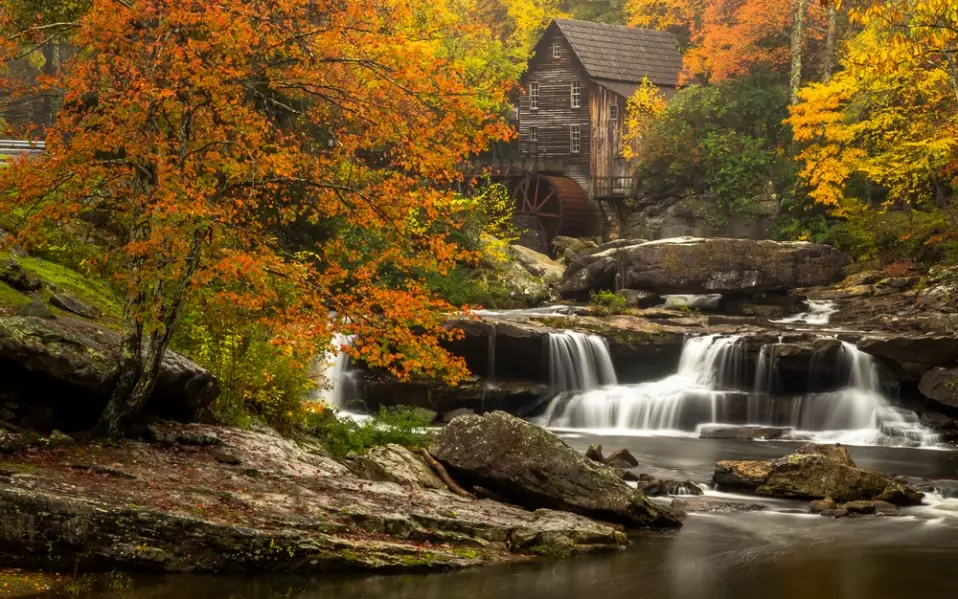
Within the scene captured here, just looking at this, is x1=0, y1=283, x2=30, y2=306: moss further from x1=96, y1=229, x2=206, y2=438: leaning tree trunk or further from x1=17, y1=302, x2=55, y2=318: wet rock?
x1=96, y1=229, x2=206, y2=438: leaning tree trunk

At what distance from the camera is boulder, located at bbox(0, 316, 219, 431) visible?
8977 millimetres

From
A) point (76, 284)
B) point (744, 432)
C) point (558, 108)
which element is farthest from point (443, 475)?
point (558, 108)

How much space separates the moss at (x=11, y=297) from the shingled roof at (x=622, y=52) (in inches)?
1477

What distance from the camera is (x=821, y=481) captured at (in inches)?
531

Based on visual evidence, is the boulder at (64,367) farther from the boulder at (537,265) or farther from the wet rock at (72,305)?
the boulder at (537,265)

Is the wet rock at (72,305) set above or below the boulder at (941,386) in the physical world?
above

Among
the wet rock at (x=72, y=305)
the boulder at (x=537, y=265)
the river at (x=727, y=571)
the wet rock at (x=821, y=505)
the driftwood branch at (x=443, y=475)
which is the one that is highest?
the wet rock at (x=72, y=305)

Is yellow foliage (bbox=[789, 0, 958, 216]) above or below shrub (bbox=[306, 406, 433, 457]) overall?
above

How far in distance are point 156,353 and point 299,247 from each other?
11043mm

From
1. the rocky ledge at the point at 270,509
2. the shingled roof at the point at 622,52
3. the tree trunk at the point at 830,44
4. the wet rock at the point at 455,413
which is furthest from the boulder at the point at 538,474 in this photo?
the shingled roof at the point at 622,52

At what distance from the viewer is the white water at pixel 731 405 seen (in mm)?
21406

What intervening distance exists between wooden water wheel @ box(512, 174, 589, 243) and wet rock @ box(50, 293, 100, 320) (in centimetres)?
3322

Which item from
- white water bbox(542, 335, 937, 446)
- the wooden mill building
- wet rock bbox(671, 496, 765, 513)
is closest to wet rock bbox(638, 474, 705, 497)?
wet rock bbox(671, 496, 765, 513)

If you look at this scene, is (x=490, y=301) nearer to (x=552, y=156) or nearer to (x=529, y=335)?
(x=529, y=335)
